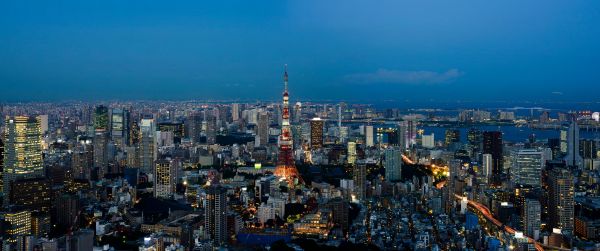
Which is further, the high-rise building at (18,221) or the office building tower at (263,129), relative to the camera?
the office building tower at (263,129)

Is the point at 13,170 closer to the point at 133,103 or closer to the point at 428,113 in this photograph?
the point at 133,103

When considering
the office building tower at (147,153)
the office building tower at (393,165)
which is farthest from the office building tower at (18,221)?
the office building tower at (393,165)

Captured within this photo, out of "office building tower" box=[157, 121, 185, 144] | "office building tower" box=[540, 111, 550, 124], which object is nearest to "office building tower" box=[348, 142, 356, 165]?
"office building tower" box=[157, 121, 185, 144]

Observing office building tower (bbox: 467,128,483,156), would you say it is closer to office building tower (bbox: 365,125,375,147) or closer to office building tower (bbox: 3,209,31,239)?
office building tower (bbox: 365,125,375,147)

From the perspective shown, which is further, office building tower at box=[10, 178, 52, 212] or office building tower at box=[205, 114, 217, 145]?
office building tower at box=[205, 114, 217, 145]

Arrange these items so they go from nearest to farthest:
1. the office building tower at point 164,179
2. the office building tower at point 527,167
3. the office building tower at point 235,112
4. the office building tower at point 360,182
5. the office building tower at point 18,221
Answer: the office building tower at point 18,221 < the office building tower at point 360,182 < the office building tower at point 164,179 < the office building tower at point 527,167 < the office building tower at point 235,112

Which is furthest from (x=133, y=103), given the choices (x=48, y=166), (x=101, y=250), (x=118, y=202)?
(x=101, y=250)

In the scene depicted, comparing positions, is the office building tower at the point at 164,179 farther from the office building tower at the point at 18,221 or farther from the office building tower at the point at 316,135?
the office building tower at the point at 316,135

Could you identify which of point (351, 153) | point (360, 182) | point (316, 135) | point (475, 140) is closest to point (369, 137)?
point (316, 135)
